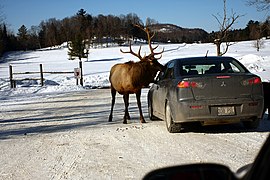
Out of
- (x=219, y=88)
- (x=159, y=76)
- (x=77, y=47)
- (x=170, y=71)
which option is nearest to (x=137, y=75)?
(x=159, y=76)

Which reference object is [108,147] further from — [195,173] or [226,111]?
[195,173]

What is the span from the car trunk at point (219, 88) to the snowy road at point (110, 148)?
811mm

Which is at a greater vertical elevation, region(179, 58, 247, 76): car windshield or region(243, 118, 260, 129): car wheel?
A: region(179, 58, 247, 76): car windshield

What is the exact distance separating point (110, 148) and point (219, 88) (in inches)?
93.6

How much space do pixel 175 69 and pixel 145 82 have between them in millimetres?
2006

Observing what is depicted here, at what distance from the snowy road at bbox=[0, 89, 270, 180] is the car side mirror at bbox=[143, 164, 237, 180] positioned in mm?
3406

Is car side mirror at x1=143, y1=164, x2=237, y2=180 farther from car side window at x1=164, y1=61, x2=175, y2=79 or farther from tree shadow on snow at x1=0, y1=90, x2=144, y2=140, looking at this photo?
tree shadow on snow at x1=0, y1=90, x2=144, y2=140

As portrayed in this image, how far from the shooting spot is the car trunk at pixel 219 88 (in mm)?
7902

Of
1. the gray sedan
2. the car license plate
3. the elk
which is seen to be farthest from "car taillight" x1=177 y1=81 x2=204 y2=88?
the elk

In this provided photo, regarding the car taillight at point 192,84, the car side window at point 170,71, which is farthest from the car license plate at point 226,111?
the car side window at point 170,71

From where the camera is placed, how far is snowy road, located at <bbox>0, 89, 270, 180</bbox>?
5.98 metres

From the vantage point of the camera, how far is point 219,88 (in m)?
7.91

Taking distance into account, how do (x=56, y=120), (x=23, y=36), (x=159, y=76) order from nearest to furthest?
(x=159, y=76) < (x=56, y=120) < (x=23, y=36)

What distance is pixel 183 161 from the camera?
6207 millimetres
